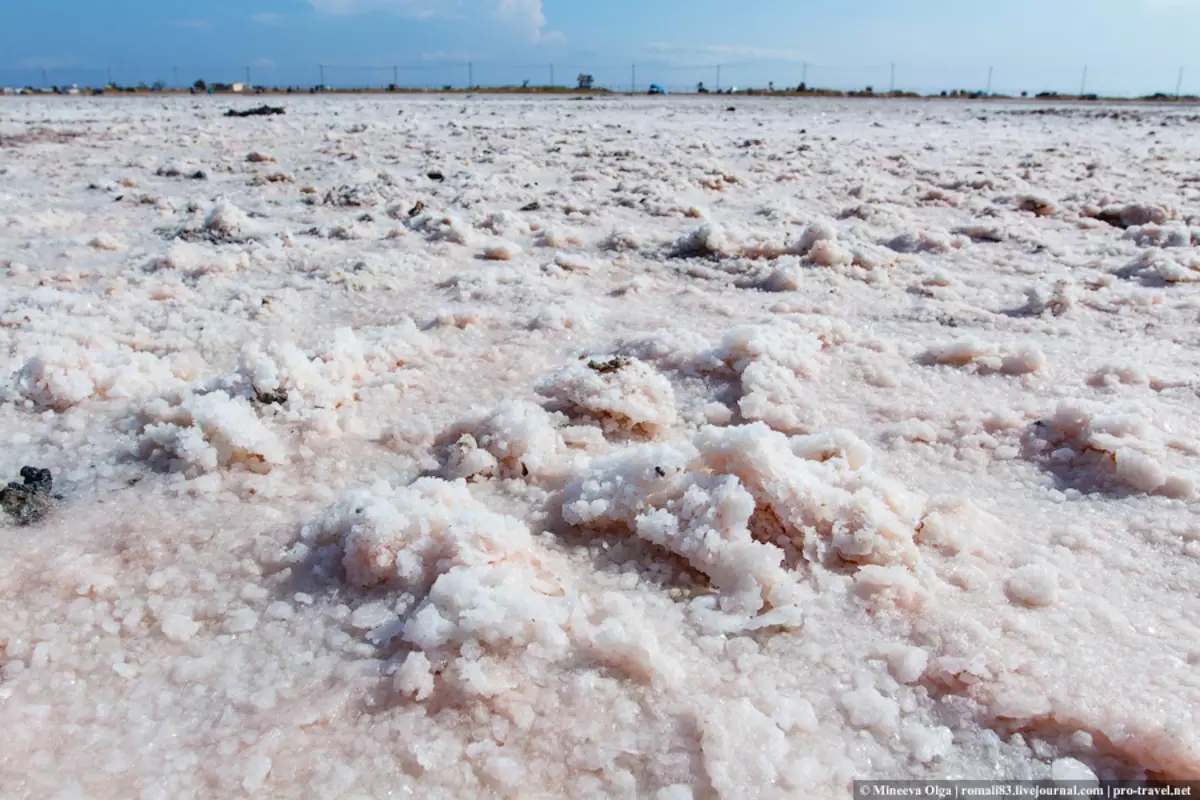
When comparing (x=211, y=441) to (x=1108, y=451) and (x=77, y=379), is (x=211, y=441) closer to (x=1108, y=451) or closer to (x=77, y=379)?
(x=77, y=379)

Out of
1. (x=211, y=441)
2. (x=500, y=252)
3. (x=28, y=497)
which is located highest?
(x=500, y=252)

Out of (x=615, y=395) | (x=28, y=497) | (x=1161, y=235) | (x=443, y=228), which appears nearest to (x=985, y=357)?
(x=615, y=395)

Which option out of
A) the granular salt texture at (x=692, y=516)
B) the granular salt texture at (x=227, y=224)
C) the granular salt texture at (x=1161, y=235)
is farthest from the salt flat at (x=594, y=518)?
the granular salt texture at (x=1161, y=235)

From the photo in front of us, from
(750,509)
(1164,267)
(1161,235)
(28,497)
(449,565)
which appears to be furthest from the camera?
(1161,235)

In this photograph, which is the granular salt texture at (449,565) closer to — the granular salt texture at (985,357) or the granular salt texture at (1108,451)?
the granular salt texture at (1108,451)

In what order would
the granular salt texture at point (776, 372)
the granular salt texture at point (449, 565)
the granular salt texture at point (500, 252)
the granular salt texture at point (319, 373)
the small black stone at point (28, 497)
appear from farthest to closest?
the granular salt texture at point (500, 252)
the granular salt texture at point (776, 372)
the granular salt texture at point (319, 373)
the small black stone at point (28, 497)
the granular salt texture at point (449, 565)

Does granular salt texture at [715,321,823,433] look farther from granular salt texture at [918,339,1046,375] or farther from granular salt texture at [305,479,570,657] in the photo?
granular salt texture at [305,479,570,657]
